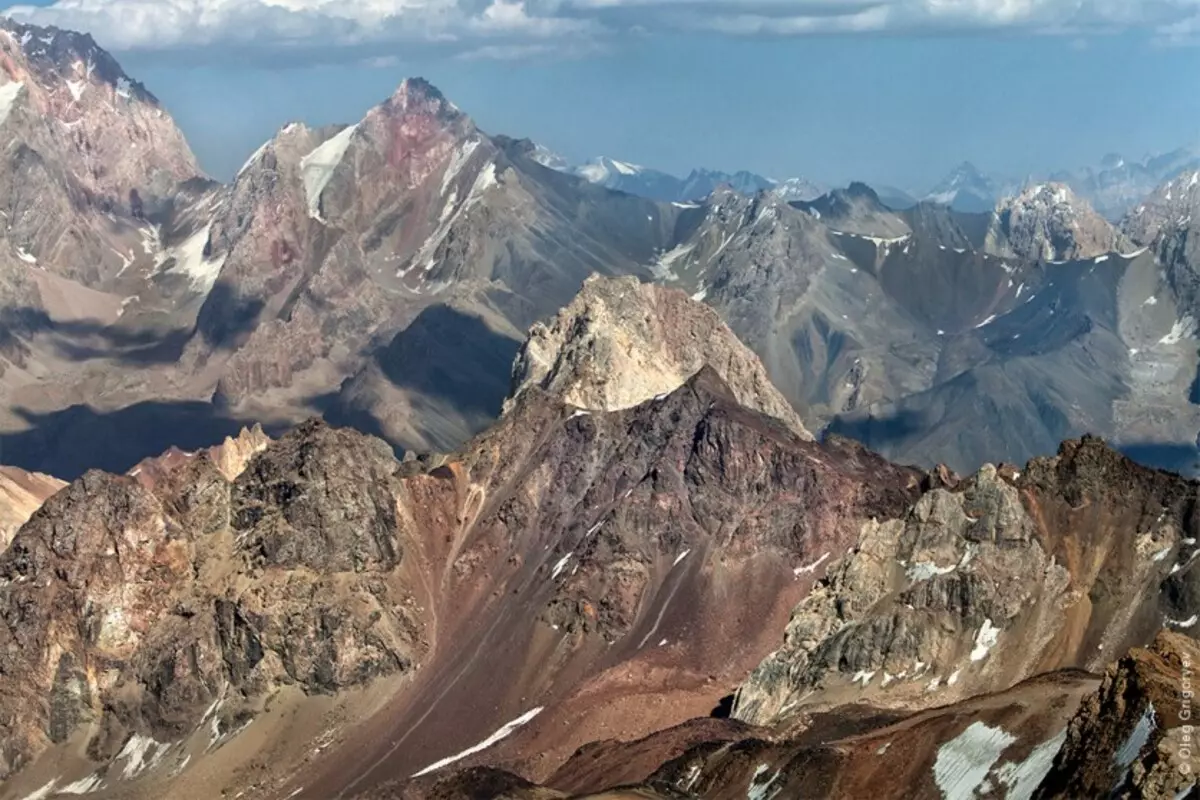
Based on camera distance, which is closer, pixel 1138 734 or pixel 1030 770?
pixel 1138 734

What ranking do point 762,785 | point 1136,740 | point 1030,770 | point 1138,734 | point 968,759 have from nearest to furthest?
1. point 1136,740
2. point 1138,734
3. point 1030,770
4. point 968,759
5. point 762,785

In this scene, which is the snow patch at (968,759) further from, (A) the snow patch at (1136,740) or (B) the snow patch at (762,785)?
(A) the snow patch at (1136,740)

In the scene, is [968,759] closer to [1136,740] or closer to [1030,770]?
[1030,770]

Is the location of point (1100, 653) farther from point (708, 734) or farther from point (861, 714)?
point (708, 734)

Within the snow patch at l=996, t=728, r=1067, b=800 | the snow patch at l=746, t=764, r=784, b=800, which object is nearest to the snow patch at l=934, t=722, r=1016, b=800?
the snow patch at l=996, t=728, r=1067, b=800

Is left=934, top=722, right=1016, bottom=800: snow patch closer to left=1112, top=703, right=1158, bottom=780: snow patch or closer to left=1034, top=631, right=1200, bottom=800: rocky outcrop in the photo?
left=1034, top=631, right=1200, bottom=800: rocky outcrop

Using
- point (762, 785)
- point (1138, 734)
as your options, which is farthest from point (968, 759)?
point (1138, 734)

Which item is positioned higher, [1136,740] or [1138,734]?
[1138,734]
